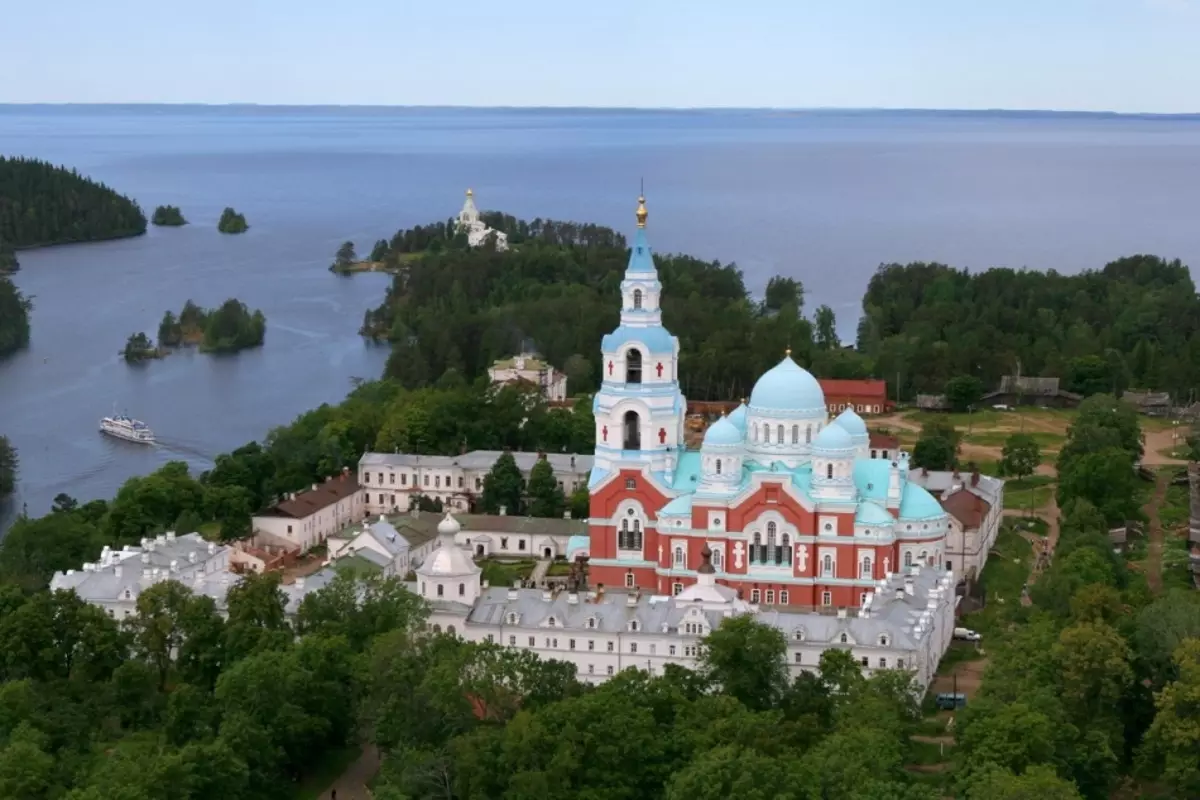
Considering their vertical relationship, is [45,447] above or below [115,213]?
below

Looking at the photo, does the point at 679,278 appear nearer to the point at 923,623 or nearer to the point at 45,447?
the point at 45,447

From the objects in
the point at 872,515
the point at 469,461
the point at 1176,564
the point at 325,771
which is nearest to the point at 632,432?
the point at 872,515

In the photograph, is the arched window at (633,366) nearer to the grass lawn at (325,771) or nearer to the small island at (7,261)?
the grass lawn at (325,771)

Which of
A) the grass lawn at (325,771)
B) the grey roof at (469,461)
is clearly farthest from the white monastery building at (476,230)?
the grass lawn at (325,771)

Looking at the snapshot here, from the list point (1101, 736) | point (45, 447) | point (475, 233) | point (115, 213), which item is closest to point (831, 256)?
point (475, 233)

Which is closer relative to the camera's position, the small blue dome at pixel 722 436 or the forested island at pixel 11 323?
the small blue dome at pixel 722 436

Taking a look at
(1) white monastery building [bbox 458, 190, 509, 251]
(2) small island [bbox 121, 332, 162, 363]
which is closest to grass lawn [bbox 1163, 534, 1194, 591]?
(2) small island [bbox 121, 332, 162, 363]

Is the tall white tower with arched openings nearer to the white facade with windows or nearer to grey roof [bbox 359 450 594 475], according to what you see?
grey roof [bbox 359 450 594 475]
